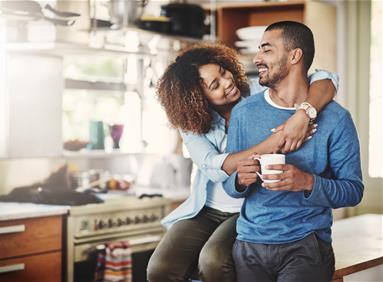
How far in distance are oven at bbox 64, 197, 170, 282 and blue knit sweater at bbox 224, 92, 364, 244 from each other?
1.26m

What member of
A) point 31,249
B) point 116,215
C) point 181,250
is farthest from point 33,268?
point 181,250

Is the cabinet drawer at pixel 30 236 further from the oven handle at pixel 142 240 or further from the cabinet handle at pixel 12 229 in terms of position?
the oven handle at pixel 142 240

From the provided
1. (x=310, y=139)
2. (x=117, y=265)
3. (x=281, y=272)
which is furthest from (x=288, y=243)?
(x=117, y=265)

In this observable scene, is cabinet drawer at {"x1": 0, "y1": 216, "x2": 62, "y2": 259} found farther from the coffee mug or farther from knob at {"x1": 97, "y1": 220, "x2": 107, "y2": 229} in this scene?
the coffee mug

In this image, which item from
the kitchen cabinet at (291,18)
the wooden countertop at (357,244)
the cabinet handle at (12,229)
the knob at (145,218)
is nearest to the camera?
the wooden countertop at (357,244)

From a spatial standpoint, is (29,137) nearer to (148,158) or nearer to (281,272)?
(148,158)

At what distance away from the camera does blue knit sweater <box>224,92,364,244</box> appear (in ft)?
5.85

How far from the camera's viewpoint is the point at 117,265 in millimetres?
3090

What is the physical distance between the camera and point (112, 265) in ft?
10.1

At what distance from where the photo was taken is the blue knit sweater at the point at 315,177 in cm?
178

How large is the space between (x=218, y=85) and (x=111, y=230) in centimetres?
126

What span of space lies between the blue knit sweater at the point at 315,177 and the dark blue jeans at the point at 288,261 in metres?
0.02

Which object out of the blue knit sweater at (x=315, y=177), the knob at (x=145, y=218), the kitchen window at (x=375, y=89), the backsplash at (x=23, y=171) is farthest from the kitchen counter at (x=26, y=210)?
the kitchen window at (x=375, y=89)

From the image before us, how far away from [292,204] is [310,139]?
170 mm
